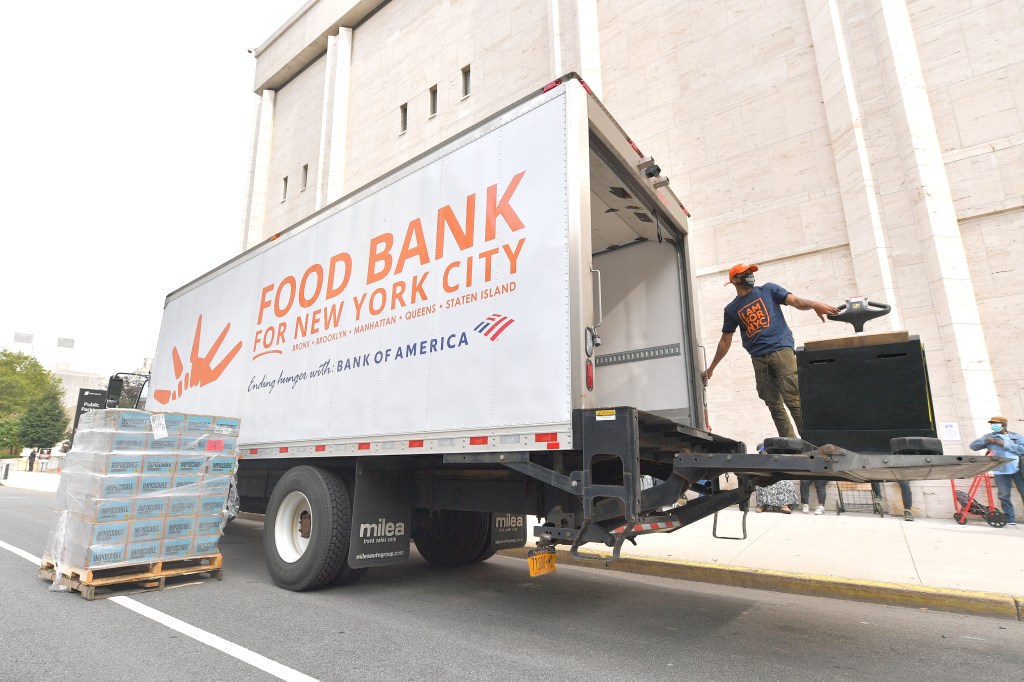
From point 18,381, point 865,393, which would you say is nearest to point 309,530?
point 865,393

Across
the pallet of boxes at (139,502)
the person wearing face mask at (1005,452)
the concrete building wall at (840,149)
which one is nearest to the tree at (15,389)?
the concrete building wall at (840,149)

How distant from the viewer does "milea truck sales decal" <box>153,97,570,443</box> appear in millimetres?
3629

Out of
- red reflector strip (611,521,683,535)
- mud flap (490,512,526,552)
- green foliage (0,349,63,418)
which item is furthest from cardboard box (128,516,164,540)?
green foliage (0,349,63,418)

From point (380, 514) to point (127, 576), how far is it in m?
2.25

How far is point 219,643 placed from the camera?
3.42 metres

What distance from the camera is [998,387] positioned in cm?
918

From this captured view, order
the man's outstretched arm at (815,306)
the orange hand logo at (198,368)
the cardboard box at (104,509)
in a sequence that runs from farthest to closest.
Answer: the orange hand logo at (198,368), the cardboard box at (104,509), the man's outstretched arm at (815,306)

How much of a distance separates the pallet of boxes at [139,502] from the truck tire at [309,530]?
2.26 ft

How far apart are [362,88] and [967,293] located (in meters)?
21.5

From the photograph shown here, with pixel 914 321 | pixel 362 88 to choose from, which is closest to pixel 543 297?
pixel 914 321

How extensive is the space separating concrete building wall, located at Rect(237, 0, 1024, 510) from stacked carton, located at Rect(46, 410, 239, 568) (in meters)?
6.31

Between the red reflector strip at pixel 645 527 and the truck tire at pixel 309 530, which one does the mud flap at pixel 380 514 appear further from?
the red reflector strip at pixel 645 527

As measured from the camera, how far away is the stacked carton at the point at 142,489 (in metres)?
4.69

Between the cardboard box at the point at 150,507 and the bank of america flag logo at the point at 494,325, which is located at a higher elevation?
the bank of america flag logo at the point at 494,325
